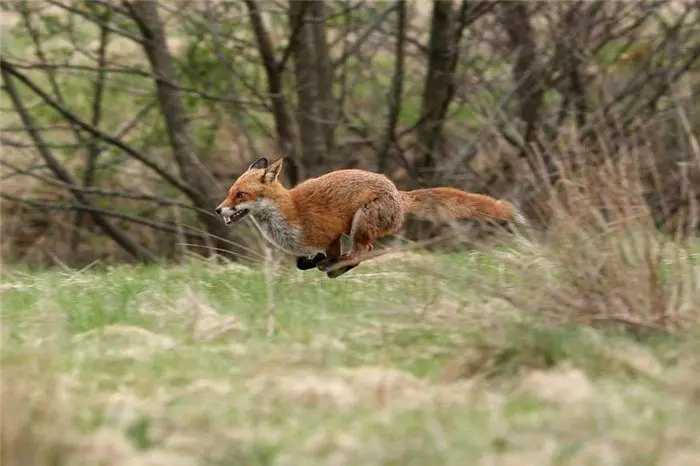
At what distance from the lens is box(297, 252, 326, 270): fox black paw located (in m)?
8.40

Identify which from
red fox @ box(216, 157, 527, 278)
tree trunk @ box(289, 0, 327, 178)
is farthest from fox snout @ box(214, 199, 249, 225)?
tree trunk @ box(289, 0, 327, 178)

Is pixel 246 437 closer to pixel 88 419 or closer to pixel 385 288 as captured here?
pixel 88 419

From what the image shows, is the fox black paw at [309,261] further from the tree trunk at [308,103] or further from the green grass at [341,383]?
the tree trunk at [308,103]

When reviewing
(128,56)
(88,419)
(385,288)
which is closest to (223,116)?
(128,56)

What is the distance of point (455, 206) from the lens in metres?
8.38

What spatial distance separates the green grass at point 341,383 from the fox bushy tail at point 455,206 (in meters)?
1.45

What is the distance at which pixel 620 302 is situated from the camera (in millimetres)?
5734

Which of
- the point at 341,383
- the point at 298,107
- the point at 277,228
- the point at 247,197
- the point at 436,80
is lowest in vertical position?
the point at 341,383

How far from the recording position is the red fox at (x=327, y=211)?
8023 millimetres

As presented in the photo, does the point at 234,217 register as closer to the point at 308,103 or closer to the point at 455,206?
the point at 455,206

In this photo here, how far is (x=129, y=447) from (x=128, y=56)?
14.0 m

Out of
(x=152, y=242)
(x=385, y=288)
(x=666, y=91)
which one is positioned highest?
(x=666, y=91)

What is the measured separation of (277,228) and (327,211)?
389 millimetres

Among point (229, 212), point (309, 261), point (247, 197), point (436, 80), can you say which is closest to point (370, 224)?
point (309, 261)
